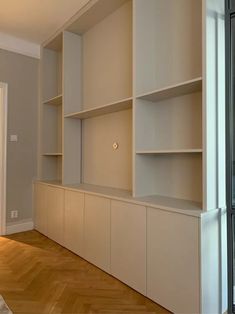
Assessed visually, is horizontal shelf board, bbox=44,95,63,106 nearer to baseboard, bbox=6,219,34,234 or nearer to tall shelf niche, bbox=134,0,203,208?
tall shelf niche, bbox=134,0,203,208

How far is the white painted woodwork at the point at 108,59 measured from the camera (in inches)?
120

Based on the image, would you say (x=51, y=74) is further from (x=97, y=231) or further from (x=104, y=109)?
(x=97, y=231)

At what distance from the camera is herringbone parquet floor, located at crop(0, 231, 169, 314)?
6.89 feet

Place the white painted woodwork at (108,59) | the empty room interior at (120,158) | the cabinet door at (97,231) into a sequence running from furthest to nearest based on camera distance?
the white painted woodwork at (108,59), the cabinet door at (97,231), the empty room interior at (120,158)

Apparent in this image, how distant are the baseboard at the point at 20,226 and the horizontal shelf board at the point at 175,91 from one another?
2.96 m

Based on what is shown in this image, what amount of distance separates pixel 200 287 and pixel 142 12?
249cm

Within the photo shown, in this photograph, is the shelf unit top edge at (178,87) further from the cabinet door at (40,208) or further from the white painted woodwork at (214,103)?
the cabinet door at (40,208)

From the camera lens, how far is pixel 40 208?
407 centimetres

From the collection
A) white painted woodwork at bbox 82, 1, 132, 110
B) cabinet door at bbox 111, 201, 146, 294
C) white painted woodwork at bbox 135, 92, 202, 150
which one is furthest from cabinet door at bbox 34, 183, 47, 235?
white painted woodwork at bbox 135, 92, 202, 150

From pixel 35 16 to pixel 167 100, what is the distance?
86.9 inches

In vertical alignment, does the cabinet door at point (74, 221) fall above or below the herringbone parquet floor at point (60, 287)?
above

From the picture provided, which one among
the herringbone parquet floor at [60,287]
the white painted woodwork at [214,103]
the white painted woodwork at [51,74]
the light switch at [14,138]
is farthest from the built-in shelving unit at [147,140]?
the light switch at [14,138]

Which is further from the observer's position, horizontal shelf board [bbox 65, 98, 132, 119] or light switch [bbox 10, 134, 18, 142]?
light switch [bbox 10, 134, 18, 142]

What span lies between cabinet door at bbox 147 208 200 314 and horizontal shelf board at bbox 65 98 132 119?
3.87ft
